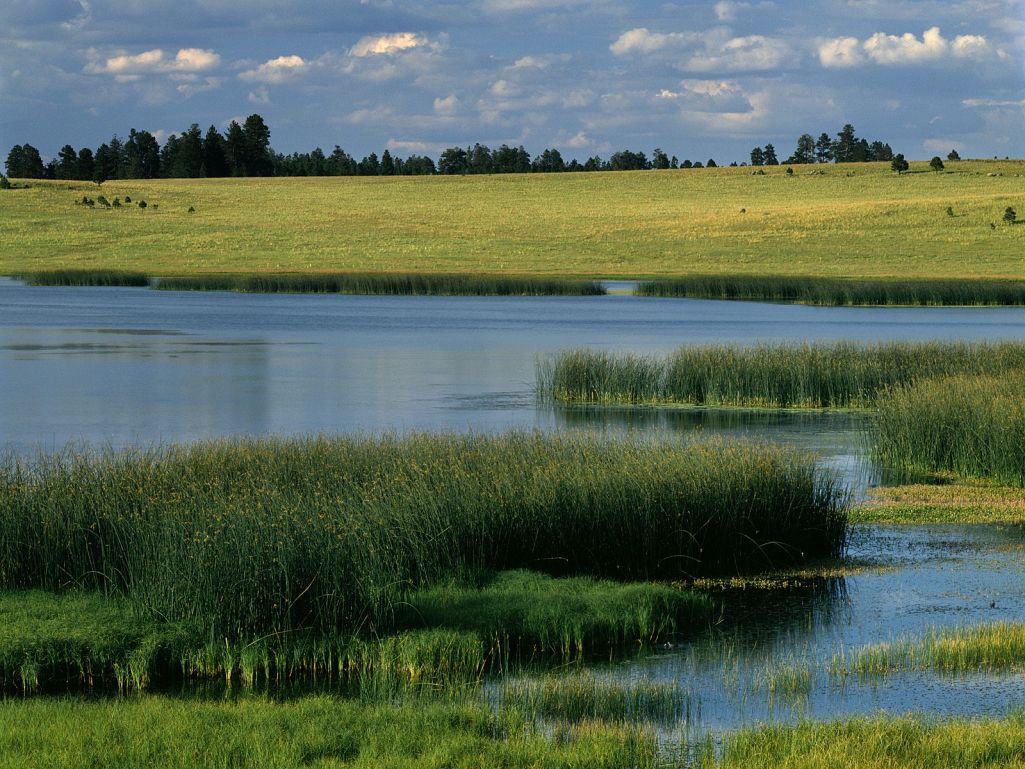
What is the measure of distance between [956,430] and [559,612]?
383 inches

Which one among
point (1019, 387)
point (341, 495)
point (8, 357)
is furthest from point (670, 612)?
point (8, 357)

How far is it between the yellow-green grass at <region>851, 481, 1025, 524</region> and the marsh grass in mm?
6496

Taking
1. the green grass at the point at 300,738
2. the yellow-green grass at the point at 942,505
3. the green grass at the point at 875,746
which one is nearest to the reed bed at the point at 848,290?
the yellow-green grass at the point at 942,505

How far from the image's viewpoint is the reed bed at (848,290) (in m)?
54.8

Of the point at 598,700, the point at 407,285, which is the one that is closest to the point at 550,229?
the point at 407,285

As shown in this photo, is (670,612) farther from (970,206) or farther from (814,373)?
(970,206)

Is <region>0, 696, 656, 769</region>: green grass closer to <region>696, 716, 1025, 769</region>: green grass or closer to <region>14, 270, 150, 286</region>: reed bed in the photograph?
<region>696, 716, 1025, 769</region>: green grass

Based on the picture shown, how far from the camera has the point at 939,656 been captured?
9438 mm

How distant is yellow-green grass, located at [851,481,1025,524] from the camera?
14.9 meters

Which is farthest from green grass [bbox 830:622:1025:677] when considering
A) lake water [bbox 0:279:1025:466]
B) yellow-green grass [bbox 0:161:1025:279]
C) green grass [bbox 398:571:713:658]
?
yellow-green grass [bbox 0:161:1025:279]

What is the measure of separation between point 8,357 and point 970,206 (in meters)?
63.6

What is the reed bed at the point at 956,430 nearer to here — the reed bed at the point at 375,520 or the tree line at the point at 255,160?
the reed bed at the point at 375,520

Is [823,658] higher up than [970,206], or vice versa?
[970,206]

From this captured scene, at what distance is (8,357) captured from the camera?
113ft
